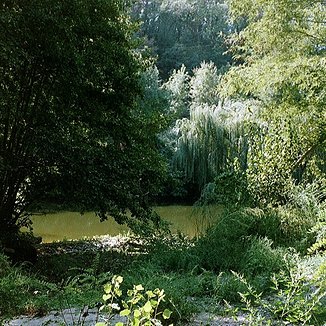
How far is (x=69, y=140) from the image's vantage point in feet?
24.1

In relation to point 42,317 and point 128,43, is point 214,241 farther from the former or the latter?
point 128,43

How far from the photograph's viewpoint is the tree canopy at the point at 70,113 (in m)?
7.23

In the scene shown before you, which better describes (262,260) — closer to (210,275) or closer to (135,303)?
(210,275)

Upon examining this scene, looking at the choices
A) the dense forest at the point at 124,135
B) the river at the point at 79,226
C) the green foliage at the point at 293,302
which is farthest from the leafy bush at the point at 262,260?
the river at the point at 79,226

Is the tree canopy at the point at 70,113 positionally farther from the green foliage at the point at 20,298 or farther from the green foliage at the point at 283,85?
the green foliage at the point at 20,298

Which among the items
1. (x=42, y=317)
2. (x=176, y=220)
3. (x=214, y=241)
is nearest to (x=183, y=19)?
(x=176, y=220)

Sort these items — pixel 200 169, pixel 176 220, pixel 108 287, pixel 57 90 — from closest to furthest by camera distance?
pixel 108 287, pixel 57 90, pixel 176 220, pixel 200 169

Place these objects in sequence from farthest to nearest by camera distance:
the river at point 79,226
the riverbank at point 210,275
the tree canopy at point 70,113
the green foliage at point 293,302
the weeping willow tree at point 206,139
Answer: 1. the weeping willow tree at point 206,139
2. the river at point 79,226
3. the tree canopy at point 70,113
4. the riverbank at point 210,275
5. the green foliage at point 293,302

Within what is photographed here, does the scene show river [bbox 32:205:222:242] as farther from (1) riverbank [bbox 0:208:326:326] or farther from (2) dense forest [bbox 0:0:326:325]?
(2) dense forest [bbox 0:0:326:325]

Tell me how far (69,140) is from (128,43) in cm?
235

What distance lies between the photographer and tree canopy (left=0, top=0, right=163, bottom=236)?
285 inches

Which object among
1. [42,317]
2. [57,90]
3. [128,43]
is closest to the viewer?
[42,317]

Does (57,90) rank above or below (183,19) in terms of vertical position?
below

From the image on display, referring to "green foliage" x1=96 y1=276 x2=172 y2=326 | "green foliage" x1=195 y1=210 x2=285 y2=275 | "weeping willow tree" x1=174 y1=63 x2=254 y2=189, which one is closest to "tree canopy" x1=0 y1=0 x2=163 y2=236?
"green foliage" x1=195 y1=210 x2=285 y2=275
